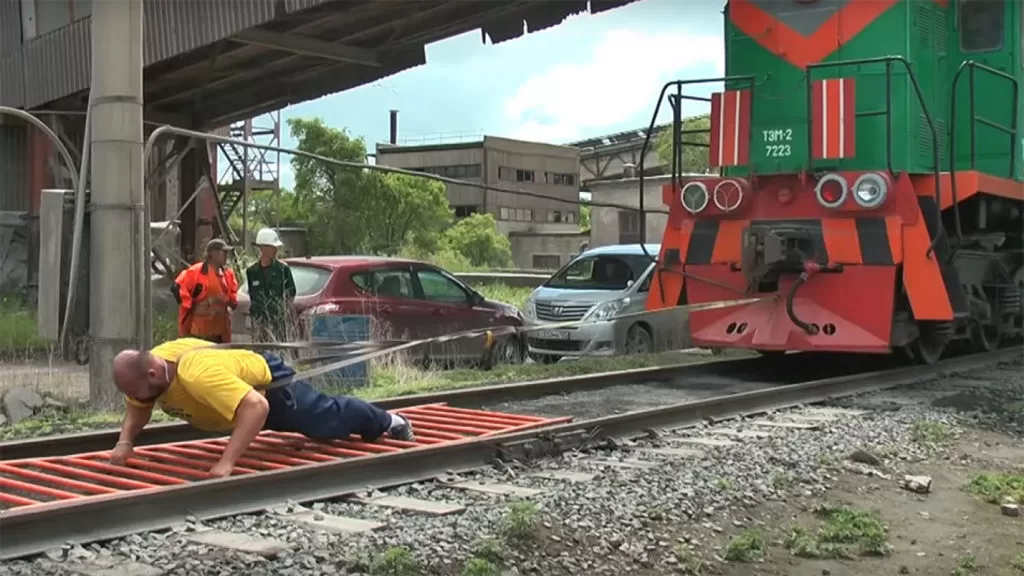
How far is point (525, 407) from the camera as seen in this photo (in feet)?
26.8

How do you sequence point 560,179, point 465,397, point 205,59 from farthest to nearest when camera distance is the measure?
point 560,179, point 205,59, point 465,397

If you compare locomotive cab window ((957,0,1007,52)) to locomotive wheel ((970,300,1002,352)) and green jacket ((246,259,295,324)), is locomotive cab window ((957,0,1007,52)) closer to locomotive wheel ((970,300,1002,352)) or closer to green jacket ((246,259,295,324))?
locomotive wheel ((970,300,1002,352))

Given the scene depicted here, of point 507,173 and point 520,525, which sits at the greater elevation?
point 507,173

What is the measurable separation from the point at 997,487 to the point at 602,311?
309 inches

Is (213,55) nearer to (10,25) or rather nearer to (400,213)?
(10,25)

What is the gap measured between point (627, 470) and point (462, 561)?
191cm

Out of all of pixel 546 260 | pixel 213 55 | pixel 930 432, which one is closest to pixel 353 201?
pixel 546 260

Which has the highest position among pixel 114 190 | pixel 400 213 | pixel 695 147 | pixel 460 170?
pixel 460 170

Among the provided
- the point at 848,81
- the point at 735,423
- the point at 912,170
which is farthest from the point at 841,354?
the point at 735,423

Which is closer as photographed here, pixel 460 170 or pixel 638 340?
pixel 638 340

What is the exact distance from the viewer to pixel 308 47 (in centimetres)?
1672

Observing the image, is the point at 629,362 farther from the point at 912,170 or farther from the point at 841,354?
the point at 912,170

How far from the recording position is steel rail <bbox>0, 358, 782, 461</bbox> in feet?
18.8

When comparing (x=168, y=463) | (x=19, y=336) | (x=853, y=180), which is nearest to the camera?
(x=168, y=463)
